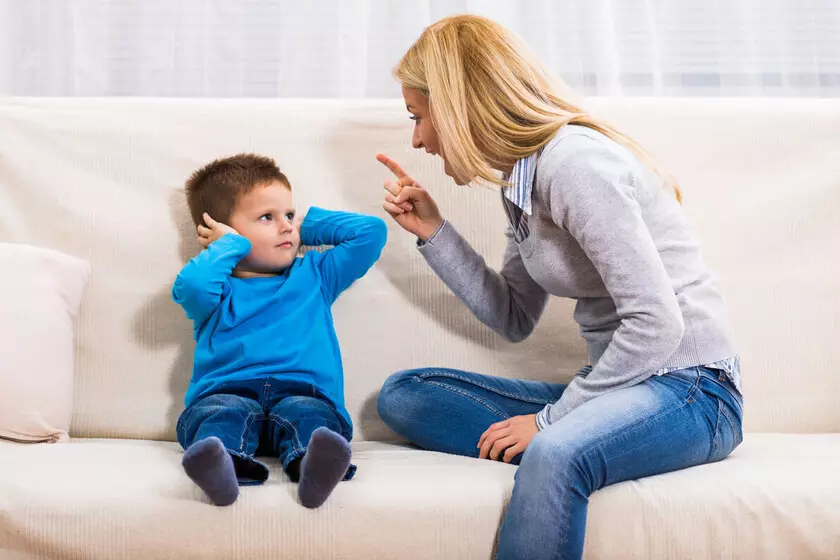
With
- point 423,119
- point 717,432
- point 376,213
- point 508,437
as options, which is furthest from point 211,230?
point 717,432

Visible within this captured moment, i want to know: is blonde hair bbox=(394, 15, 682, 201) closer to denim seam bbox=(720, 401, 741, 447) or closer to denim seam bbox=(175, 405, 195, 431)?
denim seam bbox=(720, 401, 741, 447)

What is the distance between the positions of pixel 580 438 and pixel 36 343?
0.92 metres

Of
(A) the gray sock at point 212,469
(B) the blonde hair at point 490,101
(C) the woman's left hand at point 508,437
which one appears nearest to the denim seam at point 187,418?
(A) the gray sock at point 212,469

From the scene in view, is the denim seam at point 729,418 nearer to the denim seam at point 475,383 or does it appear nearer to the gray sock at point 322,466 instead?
the denim seam at point 475,383

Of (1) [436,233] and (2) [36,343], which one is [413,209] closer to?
(1) [436,233]

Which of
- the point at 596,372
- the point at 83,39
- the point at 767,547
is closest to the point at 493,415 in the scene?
the point at 596,372

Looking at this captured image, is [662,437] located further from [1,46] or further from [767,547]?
[1,46]

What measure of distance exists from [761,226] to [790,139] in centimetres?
19

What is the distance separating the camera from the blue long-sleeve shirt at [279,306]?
1.39 meters

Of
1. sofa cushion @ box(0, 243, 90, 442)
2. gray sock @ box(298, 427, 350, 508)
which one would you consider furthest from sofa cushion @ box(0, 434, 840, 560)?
sofa cushion @ box(0, 243, 90, 442)

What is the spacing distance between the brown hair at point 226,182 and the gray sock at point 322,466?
63 cm

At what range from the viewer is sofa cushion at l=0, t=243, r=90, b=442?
1339 mm

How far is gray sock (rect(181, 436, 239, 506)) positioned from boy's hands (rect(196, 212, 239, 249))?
21.3 inches

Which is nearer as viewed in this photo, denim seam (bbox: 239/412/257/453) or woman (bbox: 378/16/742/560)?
woman (bbox: 378/16/742/560)
